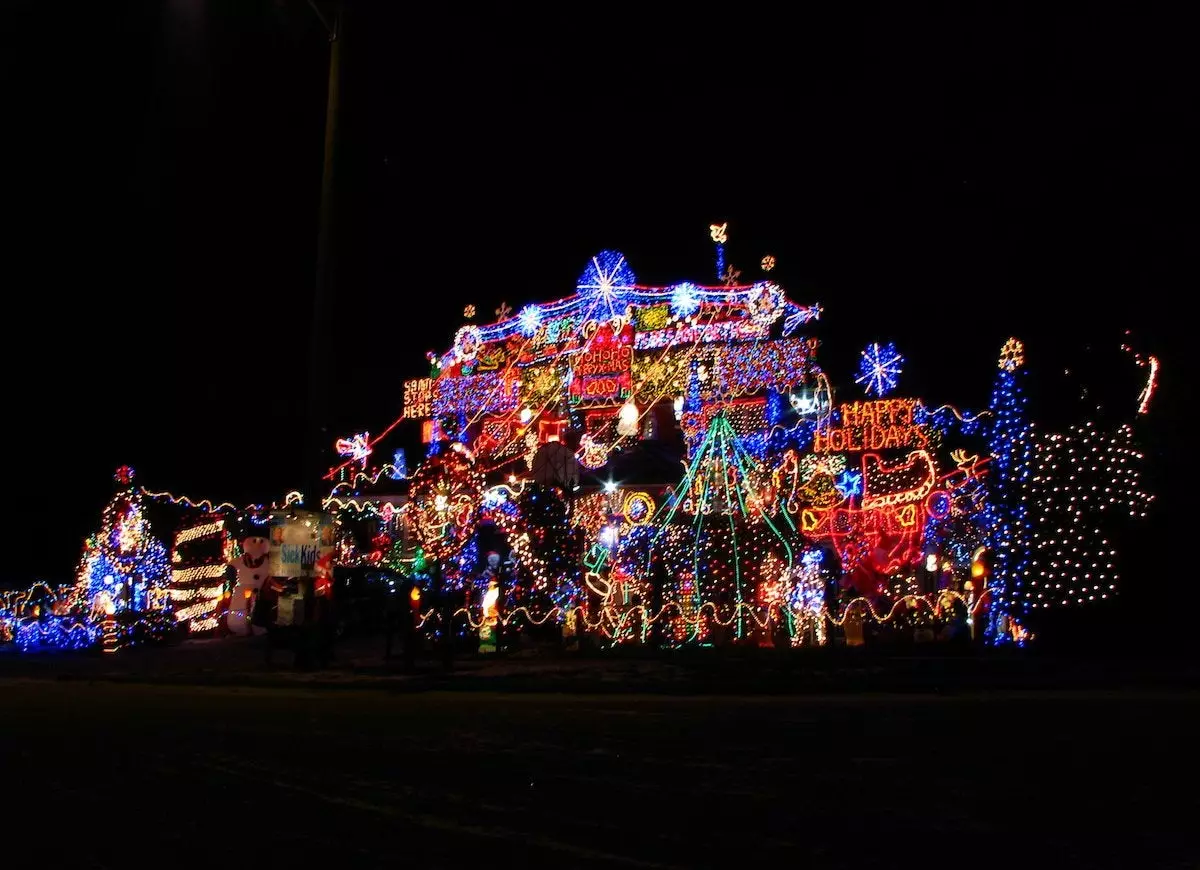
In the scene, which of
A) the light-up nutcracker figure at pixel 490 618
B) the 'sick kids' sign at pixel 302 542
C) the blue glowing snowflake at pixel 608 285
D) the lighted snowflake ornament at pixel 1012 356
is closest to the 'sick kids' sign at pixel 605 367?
the blue glowing snowflake at pixel 608 285

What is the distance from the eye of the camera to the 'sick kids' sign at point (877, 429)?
98.3 ft

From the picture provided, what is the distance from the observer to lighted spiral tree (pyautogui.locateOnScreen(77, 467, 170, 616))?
33.0m

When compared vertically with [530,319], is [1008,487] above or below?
below

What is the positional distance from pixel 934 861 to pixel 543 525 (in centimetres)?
2008

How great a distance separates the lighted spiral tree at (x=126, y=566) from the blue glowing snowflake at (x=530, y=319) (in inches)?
500

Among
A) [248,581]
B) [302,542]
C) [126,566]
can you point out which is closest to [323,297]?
[302,542]

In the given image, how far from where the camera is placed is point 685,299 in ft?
110

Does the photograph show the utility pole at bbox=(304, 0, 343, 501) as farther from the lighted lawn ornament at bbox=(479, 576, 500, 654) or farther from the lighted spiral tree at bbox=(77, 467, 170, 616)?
the lighted spiral tree at bbox=(77, 467, 170, 616)

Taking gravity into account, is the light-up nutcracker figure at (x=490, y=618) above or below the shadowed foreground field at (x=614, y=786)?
above

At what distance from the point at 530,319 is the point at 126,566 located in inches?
551

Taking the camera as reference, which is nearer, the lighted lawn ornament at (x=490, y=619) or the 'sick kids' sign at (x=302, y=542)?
the 'sick kids' sign at (x=302, y=542)

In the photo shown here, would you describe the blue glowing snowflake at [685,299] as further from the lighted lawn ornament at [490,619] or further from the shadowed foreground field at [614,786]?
the shadowed foreground field at [614,786]

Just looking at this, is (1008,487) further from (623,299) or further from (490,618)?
(623,299)

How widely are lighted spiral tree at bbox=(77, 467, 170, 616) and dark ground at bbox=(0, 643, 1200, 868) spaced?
18.6m
